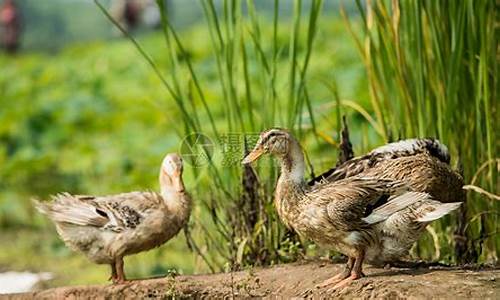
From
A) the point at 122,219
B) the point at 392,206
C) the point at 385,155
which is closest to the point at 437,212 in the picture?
the point at 392,206

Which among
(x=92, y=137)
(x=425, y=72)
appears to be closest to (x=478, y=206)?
(x=425, y=72)

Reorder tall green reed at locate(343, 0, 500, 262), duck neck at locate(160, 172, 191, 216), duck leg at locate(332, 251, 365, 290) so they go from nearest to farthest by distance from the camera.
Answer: duck leg at locate(332, 251, 365, 290) < duck neck at locate(160, 172, 191, 216) < tall green reed at locate(343, 0, 500, 262)

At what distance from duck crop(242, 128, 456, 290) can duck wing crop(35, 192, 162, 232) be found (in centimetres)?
62

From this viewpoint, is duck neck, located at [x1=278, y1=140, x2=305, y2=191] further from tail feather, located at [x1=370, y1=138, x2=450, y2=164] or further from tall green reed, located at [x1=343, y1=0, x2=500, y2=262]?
tall green reed, located at [x1=343, y1=0, x2=500, y2=262]

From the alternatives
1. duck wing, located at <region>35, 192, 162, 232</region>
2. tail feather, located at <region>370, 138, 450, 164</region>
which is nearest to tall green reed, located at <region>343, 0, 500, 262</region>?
tail feather, located at <region>370, 138, 450, 164</region>

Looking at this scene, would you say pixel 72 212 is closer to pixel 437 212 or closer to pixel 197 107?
pixel 437 212

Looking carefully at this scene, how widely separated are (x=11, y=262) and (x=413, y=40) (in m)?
3.68

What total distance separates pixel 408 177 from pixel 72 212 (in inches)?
49.7

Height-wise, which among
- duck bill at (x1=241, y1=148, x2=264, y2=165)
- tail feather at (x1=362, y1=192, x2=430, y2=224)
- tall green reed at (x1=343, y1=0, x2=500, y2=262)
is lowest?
tail feather at (x1=362, y1=192, x2=430, y2=224)

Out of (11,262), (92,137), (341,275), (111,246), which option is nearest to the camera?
(341,275)

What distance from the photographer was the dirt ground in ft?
15.1

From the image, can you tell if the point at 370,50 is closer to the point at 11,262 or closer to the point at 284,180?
the point at 284,180

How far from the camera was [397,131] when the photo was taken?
629 cm

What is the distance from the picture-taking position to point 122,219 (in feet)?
17.5
